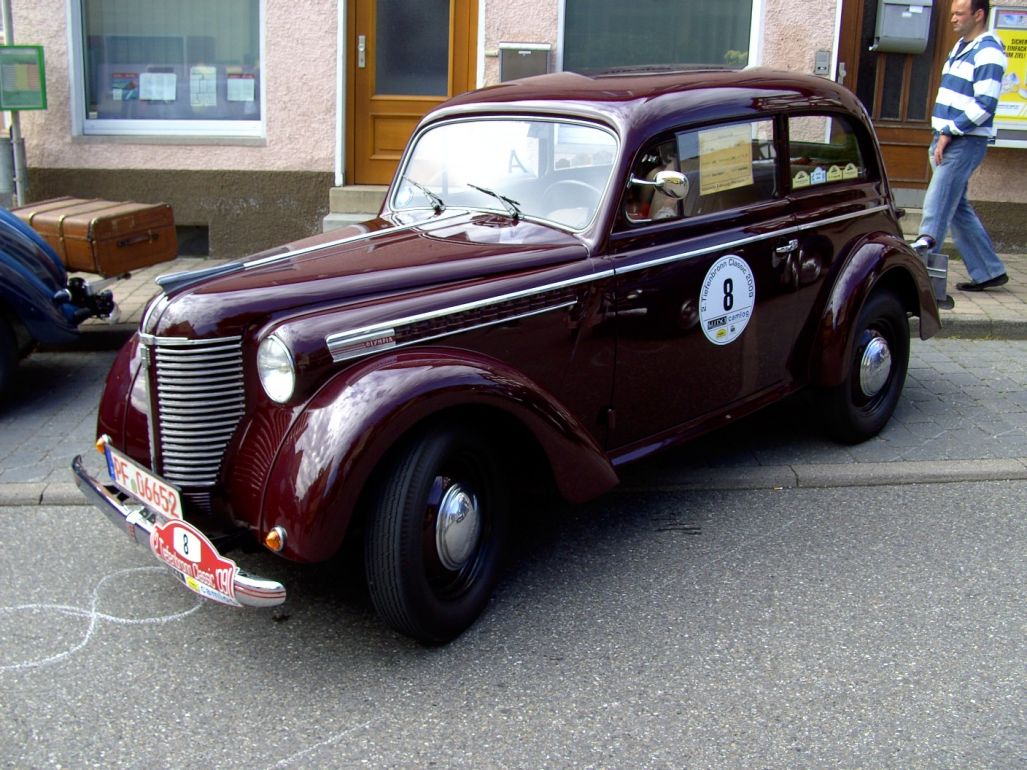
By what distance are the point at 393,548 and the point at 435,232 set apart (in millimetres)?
1375

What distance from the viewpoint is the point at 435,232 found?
13.5 ft

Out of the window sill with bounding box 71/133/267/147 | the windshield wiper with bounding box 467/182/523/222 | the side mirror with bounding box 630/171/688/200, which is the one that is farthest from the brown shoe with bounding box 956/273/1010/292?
the window sill with bounding box 71/133/267/147

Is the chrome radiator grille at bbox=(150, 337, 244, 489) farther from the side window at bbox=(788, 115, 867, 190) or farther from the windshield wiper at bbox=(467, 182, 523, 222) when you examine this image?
the side window at bbox=(788, 115, 867, 190)

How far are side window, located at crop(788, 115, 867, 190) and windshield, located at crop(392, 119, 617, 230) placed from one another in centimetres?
111

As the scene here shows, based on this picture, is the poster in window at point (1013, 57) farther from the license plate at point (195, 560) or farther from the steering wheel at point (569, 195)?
the license plate at point (195, 560)

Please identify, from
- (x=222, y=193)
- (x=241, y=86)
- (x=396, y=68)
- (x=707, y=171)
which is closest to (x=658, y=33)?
(x=396, y=68)

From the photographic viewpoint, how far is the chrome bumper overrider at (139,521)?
3.11 meters

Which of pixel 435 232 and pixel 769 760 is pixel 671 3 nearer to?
pixel 435 232

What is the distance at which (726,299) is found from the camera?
4.38 metres

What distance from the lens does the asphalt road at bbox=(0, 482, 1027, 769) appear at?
2988mm

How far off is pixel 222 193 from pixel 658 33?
3.79 metres

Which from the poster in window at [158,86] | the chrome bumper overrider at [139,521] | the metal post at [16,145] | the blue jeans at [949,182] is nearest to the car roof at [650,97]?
the chrome bumper overrider at [139,521]

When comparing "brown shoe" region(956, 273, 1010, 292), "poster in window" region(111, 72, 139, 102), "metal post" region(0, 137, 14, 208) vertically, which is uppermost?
"poster in window" region(111, 72, 139, 102)

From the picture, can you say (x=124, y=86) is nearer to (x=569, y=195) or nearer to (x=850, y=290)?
(x=569, y=195)
